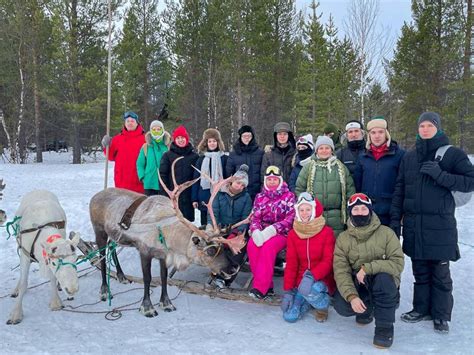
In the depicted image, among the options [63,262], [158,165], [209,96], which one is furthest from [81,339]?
[209,96]

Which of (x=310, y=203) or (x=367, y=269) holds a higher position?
(x=310, y=203)

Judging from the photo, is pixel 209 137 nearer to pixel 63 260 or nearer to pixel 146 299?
pixel 146 299

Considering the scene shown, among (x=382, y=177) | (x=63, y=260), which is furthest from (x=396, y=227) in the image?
(x=63, y=260)

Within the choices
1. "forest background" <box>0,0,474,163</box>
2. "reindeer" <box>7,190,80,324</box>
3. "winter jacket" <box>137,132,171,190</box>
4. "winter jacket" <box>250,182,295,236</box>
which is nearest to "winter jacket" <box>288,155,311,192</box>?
"winter jacket" <box>250,182,295,236</box>

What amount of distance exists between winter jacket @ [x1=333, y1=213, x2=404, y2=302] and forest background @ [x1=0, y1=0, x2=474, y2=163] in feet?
47.6

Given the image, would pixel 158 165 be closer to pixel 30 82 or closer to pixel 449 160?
pixel 449 160

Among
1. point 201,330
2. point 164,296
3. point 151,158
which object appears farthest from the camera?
point 151,158

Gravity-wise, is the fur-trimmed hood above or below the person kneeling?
→ above

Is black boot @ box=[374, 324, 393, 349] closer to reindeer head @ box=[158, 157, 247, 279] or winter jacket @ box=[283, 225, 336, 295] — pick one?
winter jacket @ box=[283, 225, 336, 295]

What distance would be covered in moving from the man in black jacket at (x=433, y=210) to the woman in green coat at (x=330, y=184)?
2.19ft

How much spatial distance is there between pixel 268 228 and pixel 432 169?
1.73m

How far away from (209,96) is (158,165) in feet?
→ 53.0

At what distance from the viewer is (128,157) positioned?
18.9 feet

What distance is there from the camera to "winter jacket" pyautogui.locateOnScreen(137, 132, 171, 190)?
5.55 m
